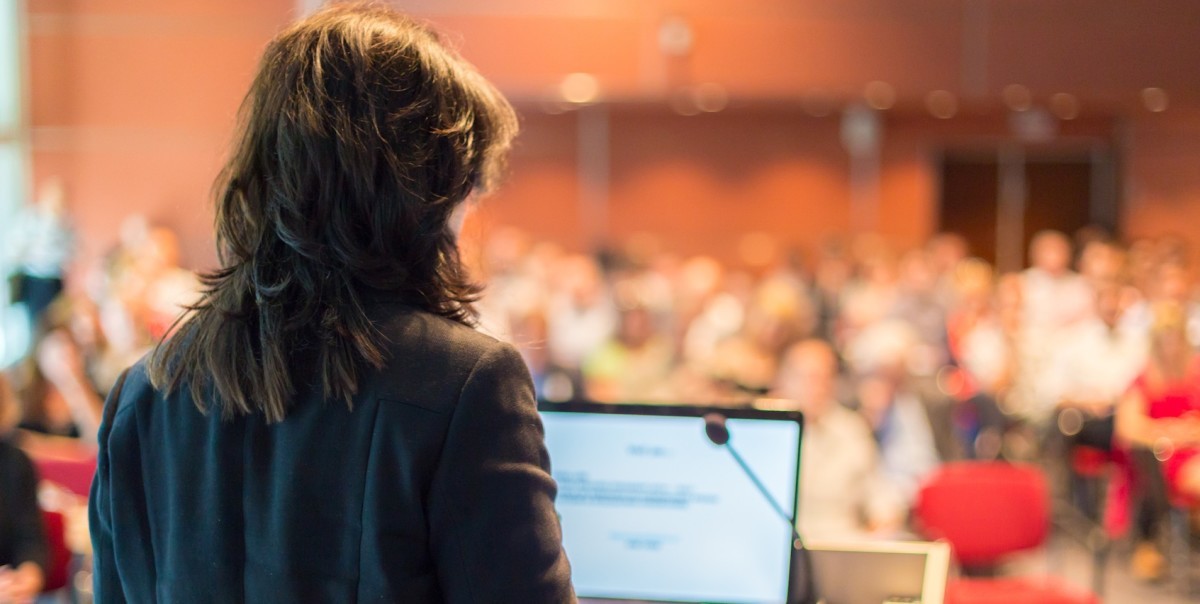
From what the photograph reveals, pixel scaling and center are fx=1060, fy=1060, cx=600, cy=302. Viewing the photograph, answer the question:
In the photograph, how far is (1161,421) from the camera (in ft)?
16.2

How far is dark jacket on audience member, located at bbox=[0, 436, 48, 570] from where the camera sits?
2697mm

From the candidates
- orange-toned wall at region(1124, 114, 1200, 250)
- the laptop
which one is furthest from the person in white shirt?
the laptop

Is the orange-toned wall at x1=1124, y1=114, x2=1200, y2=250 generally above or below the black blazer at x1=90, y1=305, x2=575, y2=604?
above

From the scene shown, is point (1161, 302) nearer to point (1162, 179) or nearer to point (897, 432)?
point (897, 432)

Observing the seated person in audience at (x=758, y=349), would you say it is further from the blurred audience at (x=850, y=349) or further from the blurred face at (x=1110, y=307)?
the blurred face at (x=1110, y=307)

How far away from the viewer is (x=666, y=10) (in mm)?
8469

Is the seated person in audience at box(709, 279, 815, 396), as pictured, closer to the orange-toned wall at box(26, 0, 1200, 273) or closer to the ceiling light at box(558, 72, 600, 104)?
the ceiling light at box(558, 72, 600, 104)

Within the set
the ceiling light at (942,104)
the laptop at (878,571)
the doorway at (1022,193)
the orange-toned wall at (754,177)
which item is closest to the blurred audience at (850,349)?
the laptop at (878,571)

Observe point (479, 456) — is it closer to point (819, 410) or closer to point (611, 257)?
point (819, 410)

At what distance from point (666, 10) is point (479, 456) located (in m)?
7.96

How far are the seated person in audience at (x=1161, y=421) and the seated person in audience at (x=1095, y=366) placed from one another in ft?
1.67

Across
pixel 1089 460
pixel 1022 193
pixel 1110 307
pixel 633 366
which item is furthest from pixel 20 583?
pixel 1022 193

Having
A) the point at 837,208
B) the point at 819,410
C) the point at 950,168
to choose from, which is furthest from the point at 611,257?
the point at 819,410

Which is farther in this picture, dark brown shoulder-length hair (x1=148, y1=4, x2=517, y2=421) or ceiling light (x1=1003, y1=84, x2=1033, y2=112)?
ceiling light (x1=1003, y1=84, x2=1033, y2=112)
